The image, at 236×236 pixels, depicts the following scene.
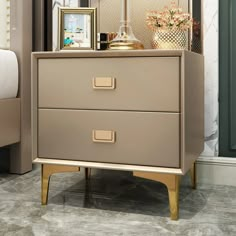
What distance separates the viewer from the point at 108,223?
1212 mm

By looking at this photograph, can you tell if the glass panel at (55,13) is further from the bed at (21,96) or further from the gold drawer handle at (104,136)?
the gold drawer handle at (104,136)

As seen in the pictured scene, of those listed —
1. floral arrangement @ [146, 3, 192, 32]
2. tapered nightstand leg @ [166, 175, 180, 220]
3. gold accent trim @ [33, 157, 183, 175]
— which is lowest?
tapered nightstand leg @ [166, 175, 180, 220]

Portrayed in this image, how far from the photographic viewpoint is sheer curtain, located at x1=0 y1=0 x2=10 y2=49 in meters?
1.82

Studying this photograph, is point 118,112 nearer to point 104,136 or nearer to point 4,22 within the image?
point 104,136

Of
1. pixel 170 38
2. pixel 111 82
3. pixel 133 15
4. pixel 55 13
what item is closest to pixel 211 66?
pixel 170 38

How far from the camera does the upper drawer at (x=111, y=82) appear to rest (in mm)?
1227

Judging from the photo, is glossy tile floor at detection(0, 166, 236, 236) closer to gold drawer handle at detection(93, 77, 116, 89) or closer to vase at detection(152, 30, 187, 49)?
gold drawer handle at detection(93, 77, 116, 89)

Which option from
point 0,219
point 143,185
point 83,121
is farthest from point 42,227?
point 143,185

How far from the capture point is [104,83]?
4.21ft

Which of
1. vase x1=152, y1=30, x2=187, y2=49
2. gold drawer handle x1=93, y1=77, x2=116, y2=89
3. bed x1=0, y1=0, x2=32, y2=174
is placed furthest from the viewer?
bed x1=0, y1=0, x2=32, y2=174

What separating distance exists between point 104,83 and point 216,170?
0.72m

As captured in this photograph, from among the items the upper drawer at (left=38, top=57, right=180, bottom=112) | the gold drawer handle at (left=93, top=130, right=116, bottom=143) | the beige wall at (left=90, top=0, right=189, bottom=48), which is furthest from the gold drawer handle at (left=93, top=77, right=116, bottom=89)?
the beige wall at (left=90, top=0, right=189, bottom=48)

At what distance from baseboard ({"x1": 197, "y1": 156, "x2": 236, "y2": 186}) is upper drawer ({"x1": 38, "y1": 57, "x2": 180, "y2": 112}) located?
0.56 m

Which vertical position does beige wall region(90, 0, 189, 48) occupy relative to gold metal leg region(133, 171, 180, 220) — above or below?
above
